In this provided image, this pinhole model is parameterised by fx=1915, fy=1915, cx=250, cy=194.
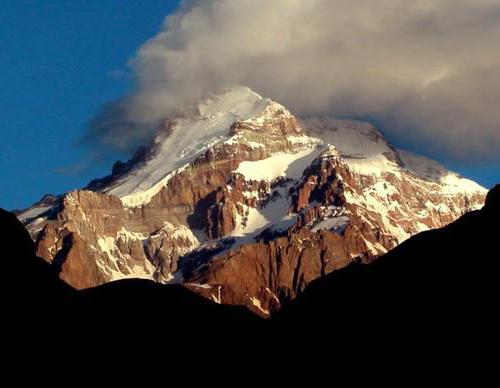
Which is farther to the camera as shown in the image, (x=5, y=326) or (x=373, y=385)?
(x=373, y=385)

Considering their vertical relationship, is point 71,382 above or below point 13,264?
below

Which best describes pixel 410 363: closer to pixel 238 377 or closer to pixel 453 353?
pixel 453 353

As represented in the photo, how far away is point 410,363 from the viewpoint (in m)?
197

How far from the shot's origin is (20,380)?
172 metres

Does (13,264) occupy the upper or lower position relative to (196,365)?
upper

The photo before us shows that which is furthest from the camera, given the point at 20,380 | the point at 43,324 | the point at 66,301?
the point at 66,301

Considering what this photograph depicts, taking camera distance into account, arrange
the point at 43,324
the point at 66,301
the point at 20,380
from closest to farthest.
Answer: the point at 20,380
the point at 43,324
the point at 66,301

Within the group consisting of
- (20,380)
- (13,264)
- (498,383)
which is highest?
(13,264)

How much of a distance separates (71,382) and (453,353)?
40832 millimetres

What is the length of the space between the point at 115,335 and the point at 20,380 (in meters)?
27.4

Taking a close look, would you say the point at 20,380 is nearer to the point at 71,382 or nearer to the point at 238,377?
the point at 71,382

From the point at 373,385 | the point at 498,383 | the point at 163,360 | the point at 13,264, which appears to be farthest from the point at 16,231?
the point at 498,383

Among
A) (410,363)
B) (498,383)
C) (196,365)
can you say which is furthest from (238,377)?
(498,383)

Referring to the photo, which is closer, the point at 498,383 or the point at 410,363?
the point at 498,383
